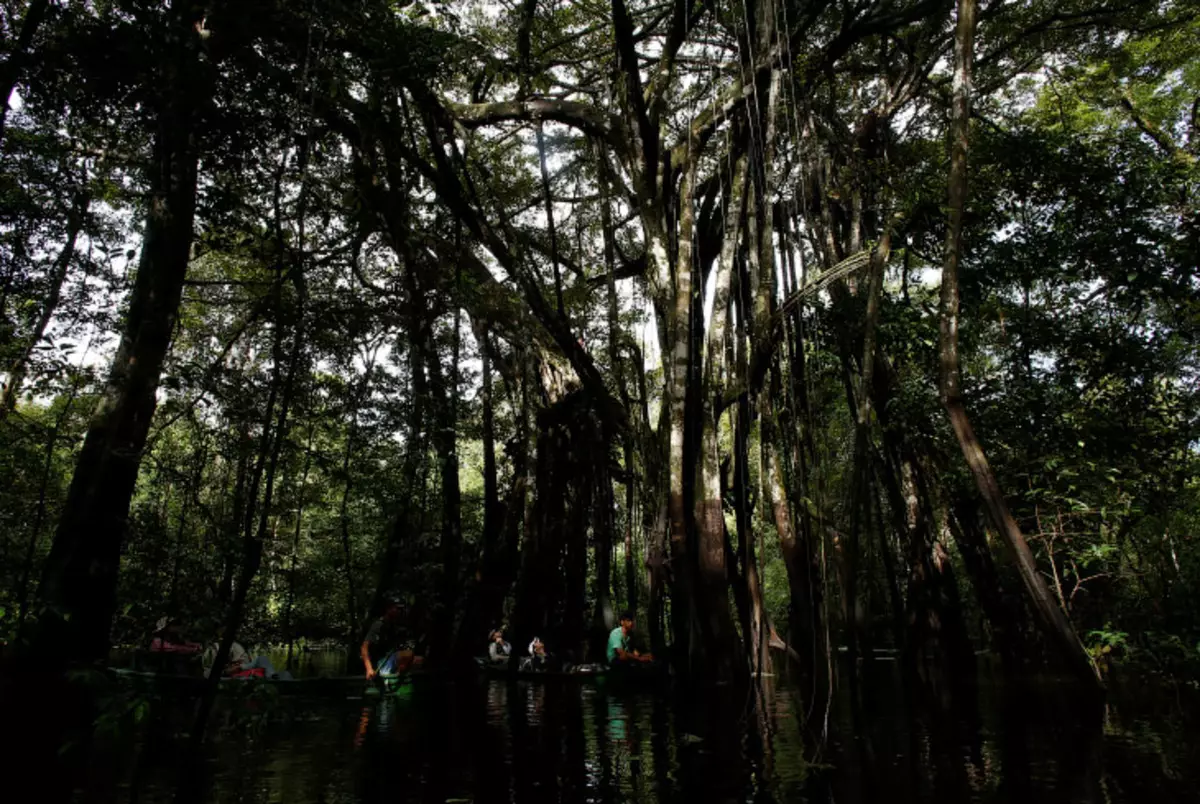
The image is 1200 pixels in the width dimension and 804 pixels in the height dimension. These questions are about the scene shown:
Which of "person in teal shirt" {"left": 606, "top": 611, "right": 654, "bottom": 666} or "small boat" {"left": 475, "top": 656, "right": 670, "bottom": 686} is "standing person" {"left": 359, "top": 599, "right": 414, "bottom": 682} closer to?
"small boat" {"left": 475, "top": 656, "right": 670, "bottom": 686}

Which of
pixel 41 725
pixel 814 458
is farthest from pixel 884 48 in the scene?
pixel 41 725

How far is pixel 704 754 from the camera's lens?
16.4 ft

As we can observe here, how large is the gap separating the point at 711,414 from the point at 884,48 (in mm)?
5604

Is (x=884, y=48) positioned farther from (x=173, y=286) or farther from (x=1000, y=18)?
(x=173, y=286)

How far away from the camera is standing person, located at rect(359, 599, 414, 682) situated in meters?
8.38

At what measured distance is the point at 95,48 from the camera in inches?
154

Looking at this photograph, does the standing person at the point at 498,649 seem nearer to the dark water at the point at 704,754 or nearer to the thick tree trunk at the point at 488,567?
the thick tree trunk at the point at 488,567

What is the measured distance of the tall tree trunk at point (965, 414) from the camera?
415 cm

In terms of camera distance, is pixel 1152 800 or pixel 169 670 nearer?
pixel 1152 800

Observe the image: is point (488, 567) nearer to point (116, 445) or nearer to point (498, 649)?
point (498, 649)

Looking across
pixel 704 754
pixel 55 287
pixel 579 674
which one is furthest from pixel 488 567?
pixel 55 287

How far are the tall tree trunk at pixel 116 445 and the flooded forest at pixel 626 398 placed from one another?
0.04 metres

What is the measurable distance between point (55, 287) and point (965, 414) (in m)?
6.99

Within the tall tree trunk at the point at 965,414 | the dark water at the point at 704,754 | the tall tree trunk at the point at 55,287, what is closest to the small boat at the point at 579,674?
the dark water at the point at 704,754
